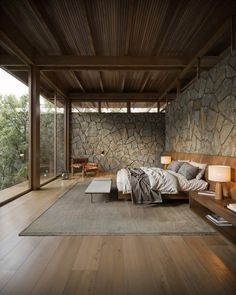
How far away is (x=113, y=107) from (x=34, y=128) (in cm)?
484

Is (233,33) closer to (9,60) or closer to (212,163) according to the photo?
(212,163)

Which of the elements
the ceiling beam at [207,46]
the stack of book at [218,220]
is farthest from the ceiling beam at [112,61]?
the stack of book at [218,220]

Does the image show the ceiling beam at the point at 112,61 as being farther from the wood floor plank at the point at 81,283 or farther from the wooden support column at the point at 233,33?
the wood floor plank at the point at 81,283

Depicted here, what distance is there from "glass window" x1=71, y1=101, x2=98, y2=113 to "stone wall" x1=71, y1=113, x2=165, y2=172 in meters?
0.19

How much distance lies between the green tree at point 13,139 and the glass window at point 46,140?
3.39ft

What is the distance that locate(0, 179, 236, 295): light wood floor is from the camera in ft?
6.20

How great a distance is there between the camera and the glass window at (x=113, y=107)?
10102mm

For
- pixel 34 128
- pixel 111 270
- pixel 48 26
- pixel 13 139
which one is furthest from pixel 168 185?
pixel 48 26

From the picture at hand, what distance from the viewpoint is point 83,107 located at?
10148 millimetres

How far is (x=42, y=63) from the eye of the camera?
5871mm

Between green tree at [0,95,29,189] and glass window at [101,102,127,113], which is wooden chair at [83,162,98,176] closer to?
glass window at [101,102,127,113]

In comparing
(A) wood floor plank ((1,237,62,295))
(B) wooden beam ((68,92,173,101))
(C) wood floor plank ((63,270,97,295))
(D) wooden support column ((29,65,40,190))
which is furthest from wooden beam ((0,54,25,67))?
(B) wooden beam ((68,92,173,101))

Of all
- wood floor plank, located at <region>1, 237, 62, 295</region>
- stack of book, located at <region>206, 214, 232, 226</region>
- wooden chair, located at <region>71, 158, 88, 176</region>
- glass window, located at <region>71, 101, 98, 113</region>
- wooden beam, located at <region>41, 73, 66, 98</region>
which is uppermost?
wooden beam, located at <region>41, 73, 66, 98</region>

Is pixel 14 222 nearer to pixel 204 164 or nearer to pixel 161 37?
pixel 204 164
